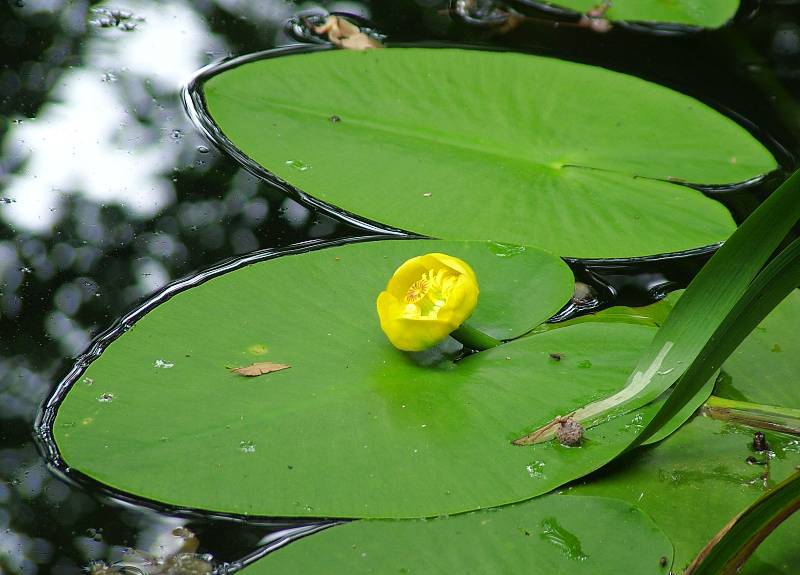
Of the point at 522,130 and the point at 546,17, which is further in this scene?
the point at 546,17

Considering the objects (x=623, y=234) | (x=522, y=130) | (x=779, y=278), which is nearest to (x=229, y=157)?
(x=522, y=130)

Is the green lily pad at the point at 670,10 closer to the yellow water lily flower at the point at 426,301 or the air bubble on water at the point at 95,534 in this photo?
the yellow water lily flower at the point at 426,301

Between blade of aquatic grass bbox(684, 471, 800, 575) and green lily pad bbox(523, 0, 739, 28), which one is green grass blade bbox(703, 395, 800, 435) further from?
green lily pad bbox(523, 0, 739, 28)

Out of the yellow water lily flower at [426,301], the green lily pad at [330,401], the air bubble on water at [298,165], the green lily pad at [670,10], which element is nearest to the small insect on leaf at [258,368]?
the green lily pad at [330,401]

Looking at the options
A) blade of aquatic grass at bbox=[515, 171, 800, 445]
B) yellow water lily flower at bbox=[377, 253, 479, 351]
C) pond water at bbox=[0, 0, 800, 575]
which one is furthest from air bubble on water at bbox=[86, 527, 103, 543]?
blade of aquatic grass at bbox=[515, 171, 800, 445]

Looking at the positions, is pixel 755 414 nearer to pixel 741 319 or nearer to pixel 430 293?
pixel 741 319

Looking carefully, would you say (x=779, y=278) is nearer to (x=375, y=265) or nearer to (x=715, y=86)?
(x=375, y=265)

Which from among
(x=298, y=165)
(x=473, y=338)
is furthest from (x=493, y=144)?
(x=473, y=338)
